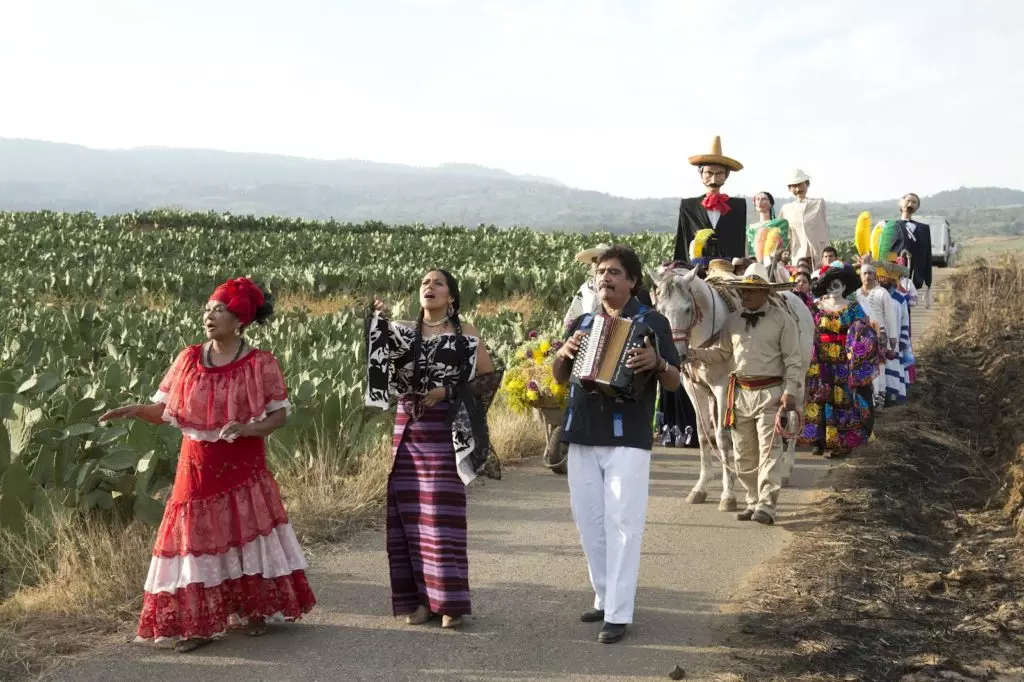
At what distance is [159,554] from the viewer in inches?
225

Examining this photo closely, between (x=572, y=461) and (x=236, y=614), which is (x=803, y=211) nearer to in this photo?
(x=572, y=461)

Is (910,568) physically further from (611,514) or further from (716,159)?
(716,159)

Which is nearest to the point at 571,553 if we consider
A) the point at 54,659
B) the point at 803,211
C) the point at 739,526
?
the point at 739,526

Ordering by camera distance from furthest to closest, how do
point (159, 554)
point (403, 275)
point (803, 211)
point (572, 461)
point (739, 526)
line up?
point (403, 275) < point (803, 211) < point (739, 526) < point (572, 461) < point (159, 554)

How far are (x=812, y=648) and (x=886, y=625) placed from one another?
742mm

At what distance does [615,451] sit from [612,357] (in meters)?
0.49

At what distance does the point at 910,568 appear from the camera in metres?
7.78

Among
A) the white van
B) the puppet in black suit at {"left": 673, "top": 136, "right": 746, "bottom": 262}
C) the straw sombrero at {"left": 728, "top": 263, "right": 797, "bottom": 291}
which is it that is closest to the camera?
the straw sombrero at {"left": 728, "top": 263, "right": 797, "bottom": 291}

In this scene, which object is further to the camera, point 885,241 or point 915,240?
point 915,240

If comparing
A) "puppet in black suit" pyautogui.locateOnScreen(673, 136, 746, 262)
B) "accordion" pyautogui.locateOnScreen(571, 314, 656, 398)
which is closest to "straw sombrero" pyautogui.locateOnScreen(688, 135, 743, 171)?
"puppet in black suit" pyautogui.locateOnScreen(673, 136, 746, 262)

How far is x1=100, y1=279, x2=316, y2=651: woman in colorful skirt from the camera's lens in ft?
18.7

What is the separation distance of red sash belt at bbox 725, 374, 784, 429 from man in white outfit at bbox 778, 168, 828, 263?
5.50 meters

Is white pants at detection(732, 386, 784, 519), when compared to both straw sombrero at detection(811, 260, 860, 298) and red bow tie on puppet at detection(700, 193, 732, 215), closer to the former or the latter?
red bow tie on puppet at detection(700, 193, 732, 215)

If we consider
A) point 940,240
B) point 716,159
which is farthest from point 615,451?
point 940,240
